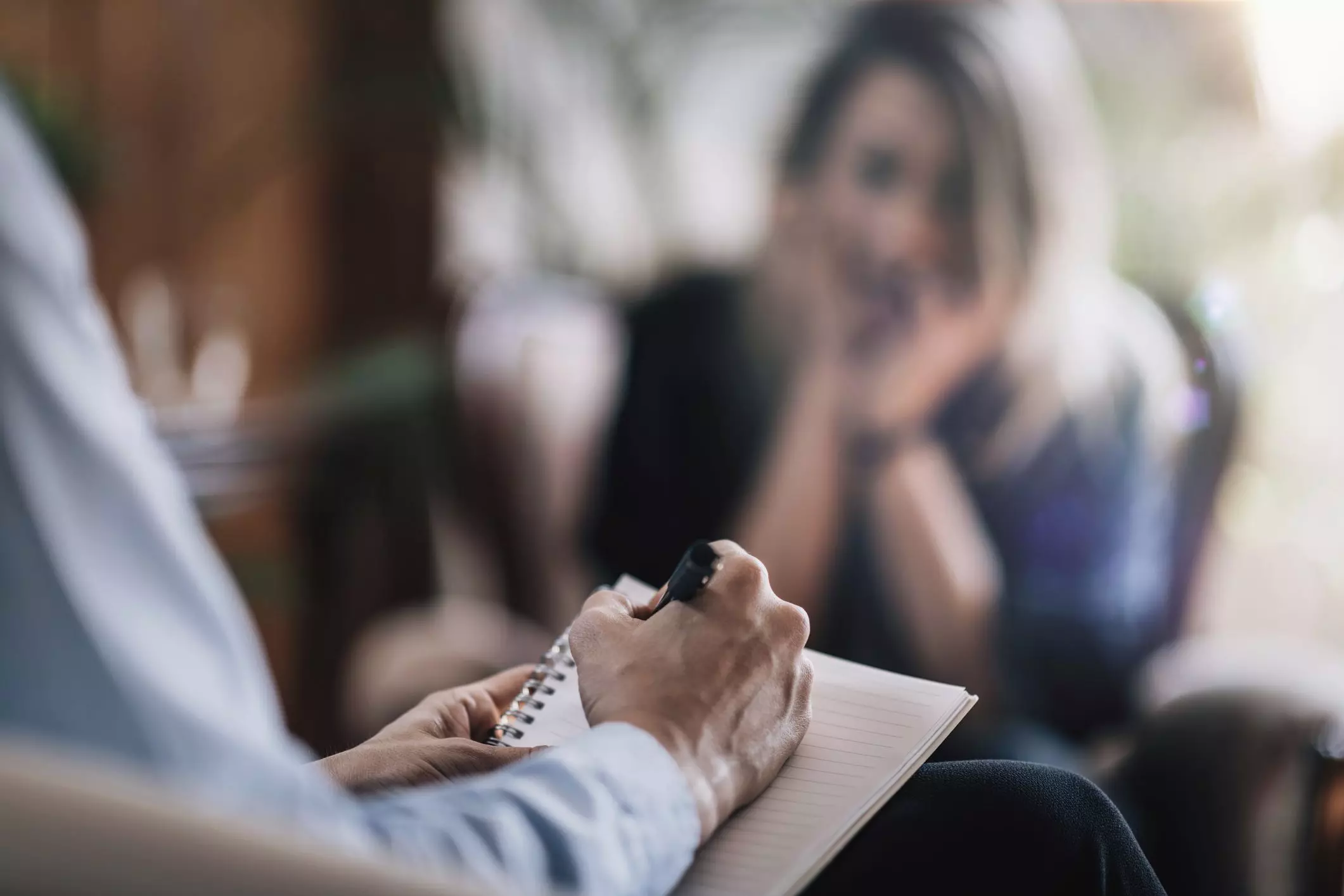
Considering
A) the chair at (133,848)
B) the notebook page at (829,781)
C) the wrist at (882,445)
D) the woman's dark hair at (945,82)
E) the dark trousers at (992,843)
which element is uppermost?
the woman's dark hair at (945,82)

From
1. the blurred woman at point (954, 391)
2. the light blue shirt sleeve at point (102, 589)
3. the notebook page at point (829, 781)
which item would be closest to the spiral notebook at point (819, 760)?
the notebook page at point (829, 781)

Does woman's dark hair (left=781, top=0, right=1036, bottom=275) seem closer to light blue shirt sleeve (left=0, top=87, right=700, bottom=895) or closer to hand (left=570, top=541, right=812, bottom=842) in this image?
hand (left=570, top=541, right=812, bottom=842)

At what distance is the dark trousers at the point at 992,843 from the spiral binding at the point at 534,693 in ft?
0.55

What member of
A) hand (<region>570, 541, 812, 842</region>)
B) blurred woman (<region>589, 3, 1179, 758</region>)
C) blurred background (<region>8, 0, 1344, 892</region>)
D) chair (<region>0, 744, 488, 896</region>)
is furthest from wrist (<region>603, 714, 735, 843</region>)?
blurred background (<region>8, 0, 1344, 892</region>)

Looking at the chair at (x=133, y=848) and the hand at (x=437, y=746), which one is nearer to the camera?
the chair at (x=133, y=848)

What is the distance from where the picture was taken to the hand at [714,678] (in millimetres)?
494

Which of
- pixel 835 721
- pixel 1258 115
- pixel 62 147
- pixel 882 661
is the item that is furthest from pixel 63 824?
pixel 62 147

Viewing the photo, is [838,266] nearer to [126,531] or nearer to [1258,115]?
[1258,115]

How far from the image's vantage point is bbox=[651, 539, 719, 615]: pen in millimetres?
533

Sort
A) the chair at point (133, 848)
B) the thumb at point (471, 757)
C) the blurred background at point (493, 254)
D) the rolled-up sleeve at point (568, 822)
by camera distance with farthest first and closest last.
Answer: the blurred background at point (493, 254), the thumb at point (471, 757), the rolled-up sleeve at point (568, 822), the chair at point (133, 848)

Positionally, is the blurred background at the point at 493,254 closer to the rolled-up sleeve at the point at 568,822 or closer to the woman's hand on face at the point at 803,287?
the woman's hand on face at the point at 803,287

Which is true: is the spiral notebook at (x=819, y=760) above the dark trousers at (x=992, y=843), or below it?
above

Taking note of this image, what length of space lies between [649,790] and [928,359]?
1217 mm

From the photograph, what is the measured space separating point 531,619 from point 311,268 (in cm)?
84
